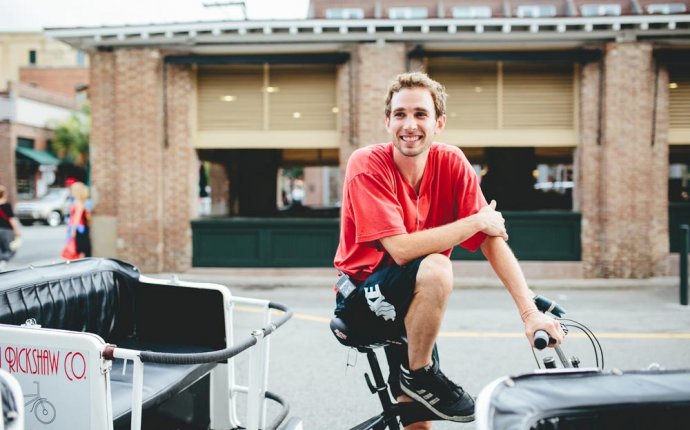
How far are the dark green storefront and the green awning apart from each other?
92.0 ft

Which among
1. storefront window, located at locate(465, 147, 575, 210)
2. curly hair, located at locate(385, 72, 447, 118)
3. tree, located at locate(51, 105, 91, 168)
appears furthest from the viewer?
tree, located at locate(51, 105, 91, 168)

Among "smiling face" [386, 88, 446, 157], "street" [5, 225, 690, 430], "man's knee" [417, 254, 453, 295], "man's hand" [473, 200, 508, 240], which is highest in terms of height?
"smiling face" [386, 88, 446, 157]

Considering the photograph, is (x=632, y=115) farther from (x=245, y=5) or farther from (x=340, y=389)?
(x=245, y=5)

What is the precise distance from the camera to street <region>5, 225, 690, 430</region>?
4344 mm

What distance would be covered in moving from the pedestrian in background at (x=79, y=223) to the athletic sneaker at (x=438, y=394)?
761 cm

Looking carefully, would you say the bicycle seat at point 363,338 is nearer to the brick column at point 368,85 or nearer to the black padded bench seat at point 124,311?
the black padded bench seat at point 124,311

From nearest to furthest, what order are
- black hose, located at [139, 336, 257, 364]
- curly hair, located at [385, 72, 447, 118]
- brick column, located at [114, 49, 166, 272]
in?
black hose, located at [139, 336, 257, 364] → curly hair, located at [385, 72, 447, 118] → brick column, located at [114, 49, 166, 272]

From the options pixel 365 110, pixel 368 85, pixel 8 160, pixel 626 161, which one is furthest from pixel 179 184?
pixel 8 160

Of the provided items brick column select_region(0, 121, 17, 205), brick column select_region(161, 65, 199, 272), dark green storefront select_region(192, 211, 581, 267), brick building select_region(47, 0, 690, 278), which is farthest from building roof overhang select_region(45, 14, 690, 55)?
brick column select_region(0, 121, 17, 205)

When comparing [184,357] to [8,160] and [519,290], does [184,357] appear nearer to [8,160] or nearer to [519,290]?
[519,290]

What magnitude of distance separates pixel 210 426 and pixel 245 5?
15097 millimetres

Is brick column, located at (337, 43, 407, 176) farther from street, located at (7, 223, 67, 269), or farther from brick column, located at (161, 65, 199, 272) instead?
street, located at (7, 223, 67, 269)

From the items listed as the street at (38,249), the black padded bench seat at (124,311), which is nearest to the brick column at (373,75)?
the street at (38,249)

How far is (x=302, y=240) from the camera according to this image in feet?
39.3
